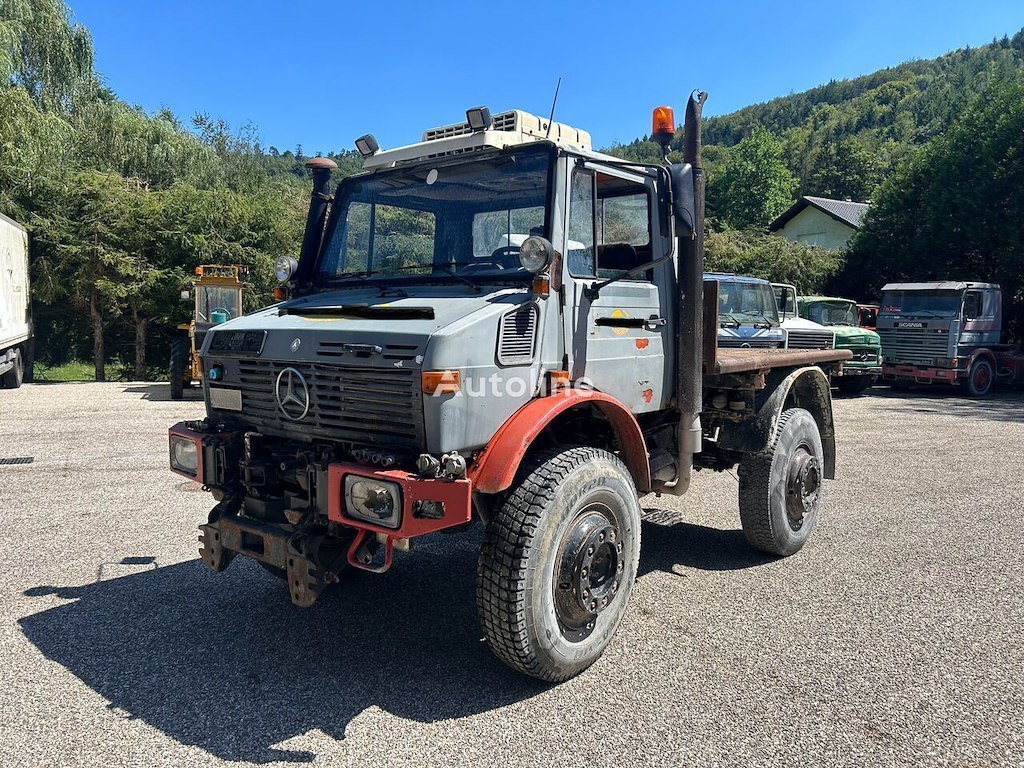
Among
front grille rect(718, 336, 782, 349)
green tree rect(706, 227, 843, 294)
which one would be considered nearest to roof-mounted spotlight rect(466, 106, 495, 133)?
front grille rect(718, 336, 782, 349)

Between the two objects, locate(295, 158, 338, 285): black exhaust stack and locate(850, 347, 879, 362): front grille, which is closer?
locate(295, 158, 338, 285): black exhaust stack

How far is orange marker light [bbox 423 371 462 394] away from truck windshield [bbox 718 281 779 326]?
1100cm

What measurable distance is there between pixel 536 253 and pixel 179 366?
12913 millimetres

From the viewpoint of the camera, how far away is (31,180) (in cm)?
1786

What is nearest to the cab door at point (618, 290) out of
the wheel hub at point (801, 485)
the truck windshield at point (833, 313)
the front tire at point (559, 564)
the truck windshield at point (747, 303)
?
the front tire at point (559, 564)

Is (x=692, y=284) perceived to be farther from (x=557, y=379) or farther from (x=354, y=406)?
(x=354, y=406)

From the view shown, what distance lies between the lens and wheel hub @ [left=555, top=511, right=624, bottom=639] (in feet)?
12.0

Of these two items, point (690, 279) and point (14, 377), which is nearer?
point (690, 279)

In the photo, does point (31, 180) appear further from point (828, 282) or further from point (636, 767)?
point (828, 282)

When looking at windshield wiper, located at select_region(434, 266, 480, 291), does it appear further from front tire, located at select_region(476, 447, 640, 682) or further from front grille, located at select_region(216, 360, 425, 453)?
front tire, located at select_region(476, 447, 640, 682)

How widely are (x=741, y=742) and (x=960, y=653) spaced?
168 cm

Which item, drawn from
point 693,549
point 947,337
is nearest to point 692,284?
point 693,549

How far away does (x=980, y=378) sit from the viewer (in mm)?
17875

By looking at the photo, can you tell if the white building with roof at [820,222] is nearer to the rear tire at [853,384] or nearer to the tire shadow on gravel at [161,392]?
the rear tire at [853,384]
